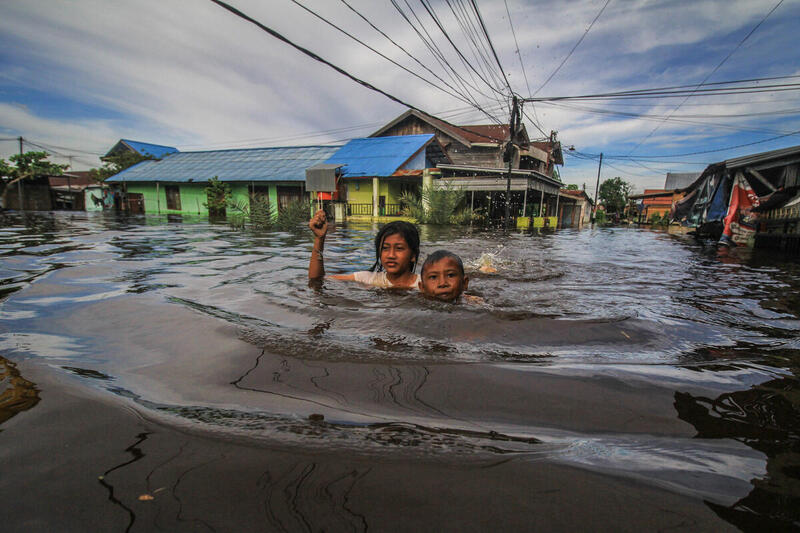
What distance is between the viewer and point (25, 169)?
88.4 ft

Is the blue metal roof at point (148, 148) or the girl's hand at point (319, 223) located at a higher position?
the blue metal roof at point (148, 148)

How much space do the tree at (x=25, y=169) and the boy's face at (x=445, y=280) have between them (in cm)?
3428

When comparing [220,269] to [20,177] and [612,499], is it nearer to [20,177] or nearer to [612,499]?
[612,499]

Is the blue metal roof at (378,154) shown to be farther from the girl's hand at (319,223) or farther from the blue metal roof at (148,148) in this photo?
the blue metal roof at (148,148)

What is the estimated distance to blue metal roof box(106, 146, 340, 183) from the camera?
22.6 metres

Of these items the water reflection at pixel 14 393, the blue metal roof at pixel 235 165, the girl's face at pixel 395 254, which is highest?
the blue metal roof at pixel 235 165

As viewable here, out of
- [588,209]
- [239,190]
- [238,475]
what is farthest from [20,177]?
[588,209]

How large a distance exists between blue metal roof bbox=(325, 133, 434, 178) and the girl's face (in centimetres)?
1598

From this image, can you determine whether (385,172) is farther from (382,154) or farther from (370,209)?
(382,154)

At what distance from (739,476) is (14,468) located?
1923 millimetres

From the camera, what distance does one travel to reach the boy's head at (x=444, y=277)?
131 inches

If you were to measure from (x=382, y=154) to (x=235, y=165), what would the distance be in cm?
1086

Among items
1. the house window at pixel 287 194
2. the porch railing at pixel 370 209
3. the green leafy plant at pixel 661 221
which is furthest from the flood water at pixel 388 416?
the green leafy plant at pixel 661 221

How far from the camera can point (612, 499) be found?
886 mm
